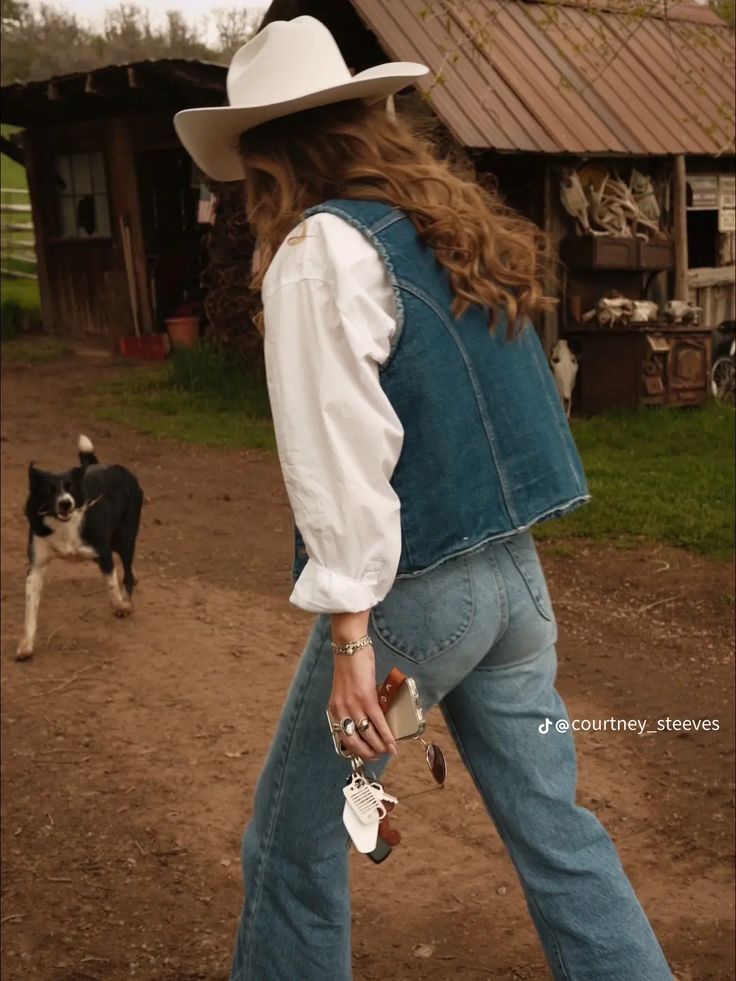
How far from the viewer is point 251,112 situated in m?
2.00

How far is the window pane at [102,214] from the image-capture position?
14.6 metres

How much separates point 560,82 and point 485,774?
8.83m

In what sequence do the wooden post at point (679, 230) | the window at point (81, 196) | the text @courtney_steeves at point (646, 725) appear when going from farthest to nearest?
1. the window at point (81, 196)
2. the wooden post at point (679, 230)
3. the text @courtney_steeves at point (646, 725)

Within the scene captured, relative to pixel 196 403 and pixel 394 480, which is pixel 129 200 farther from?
pixel 394 480

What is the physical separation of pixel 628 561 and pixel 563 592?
0.53 meters

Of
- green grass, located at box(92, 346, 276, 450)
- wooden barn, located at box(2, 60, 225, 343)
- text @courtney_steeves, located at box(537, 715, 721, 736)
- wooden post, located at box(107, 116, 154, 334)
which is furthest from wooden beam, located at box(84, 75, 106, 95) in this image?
text @courtney_steeves, located at box(537, 715, 721, 736)

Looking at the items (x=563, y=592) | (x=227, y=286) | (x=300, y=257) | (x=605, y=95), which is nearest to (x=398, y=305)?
(x=300, y=257)

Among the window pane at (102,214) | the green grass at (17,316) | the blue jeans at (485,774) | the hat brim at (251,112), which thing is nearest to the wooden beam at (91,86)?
the window pane at (102,214)

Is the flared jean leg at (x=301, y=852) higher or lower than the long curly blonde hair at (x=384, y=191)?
lower

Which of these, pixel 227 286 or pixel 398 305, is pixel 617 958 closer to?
pixel 398 305

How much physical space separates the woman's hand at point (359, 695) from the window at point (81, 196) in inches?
530

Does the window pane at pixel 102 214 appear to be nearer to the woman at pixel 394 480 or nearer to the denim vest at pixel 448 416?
the woman at pixel 394 480

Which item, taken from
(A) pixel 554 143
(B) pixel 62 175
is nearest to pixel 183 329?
(B) pixel 62 175

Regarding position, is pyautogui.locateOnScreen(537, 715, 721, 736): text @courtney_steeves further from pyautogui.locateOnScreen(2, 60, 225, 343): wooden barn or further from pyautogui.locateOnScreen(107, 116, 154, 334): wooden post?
pyautogui.locateOnScreen(107, 116, 154, 334): wooden post
